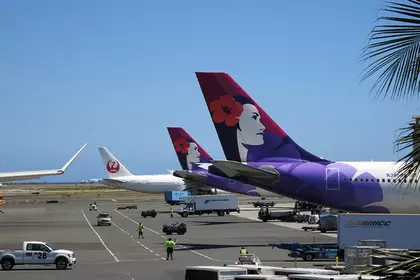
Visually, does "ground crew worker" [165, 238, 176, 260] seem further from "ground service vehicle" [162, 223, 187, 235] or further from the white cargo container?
"ground service vehicle" [162, 223, 187, 235]

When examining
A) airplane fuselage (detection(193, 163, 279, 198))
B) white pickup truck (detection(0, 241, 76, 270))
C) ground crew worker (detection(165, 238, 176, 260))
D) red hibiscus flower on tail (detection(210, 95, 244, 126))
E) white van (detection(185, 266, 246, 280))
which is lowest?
white pickup truck (detection(0, 241, 76, 270))

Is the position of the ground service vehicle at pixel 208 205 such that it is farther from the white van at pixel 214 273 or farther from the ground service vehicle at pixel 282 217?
the white van at pixel 214 273

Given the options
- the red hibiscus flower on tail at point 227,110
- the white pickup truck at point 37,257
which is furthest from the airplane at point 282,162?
the white pickup truck at point 37,257

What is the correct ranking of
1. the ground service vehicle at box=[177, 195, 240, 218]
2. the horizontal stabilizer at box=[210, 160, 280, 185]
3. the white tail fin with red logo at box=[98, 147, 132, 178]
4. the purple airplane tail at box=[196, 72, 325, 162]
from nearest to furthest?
1. the horizontal stabilizer at box=[210, 160, 280, 185]
2. the purple airplane tail at box=[196, 72, 325, 162]
3. the ground service vehicle at box=[177, 195, 240, 218]
4. the white tail fin with red logo at box=[98, 147, 132, 178]

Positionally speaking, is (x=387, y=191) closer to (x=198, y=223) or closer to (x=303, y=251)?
(x=303, y=251)

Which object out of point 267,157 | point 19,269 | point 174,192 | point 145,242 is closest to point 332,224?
point 145,242

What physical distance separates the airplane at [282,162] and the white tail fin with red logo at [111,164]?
92499 mm

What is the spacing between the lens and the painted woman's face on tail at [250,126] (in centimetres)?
4647

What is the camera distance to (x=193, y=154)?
104750 mm

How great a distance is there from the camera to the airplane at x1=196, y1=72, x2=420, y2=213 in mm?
45375

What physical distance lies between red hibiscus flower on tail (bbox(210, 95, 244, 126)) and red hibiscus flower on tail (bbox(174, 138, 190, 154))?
58.5m

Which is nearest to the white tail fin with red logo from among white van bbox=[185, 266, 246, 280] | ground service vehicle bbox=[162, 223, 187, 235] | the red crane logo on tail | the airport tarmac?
the red crane logo on tail

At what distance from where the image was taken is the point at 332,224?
6712cm

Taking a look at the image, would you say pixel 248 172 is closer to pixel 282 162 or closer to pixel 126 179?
pixel 282 162
